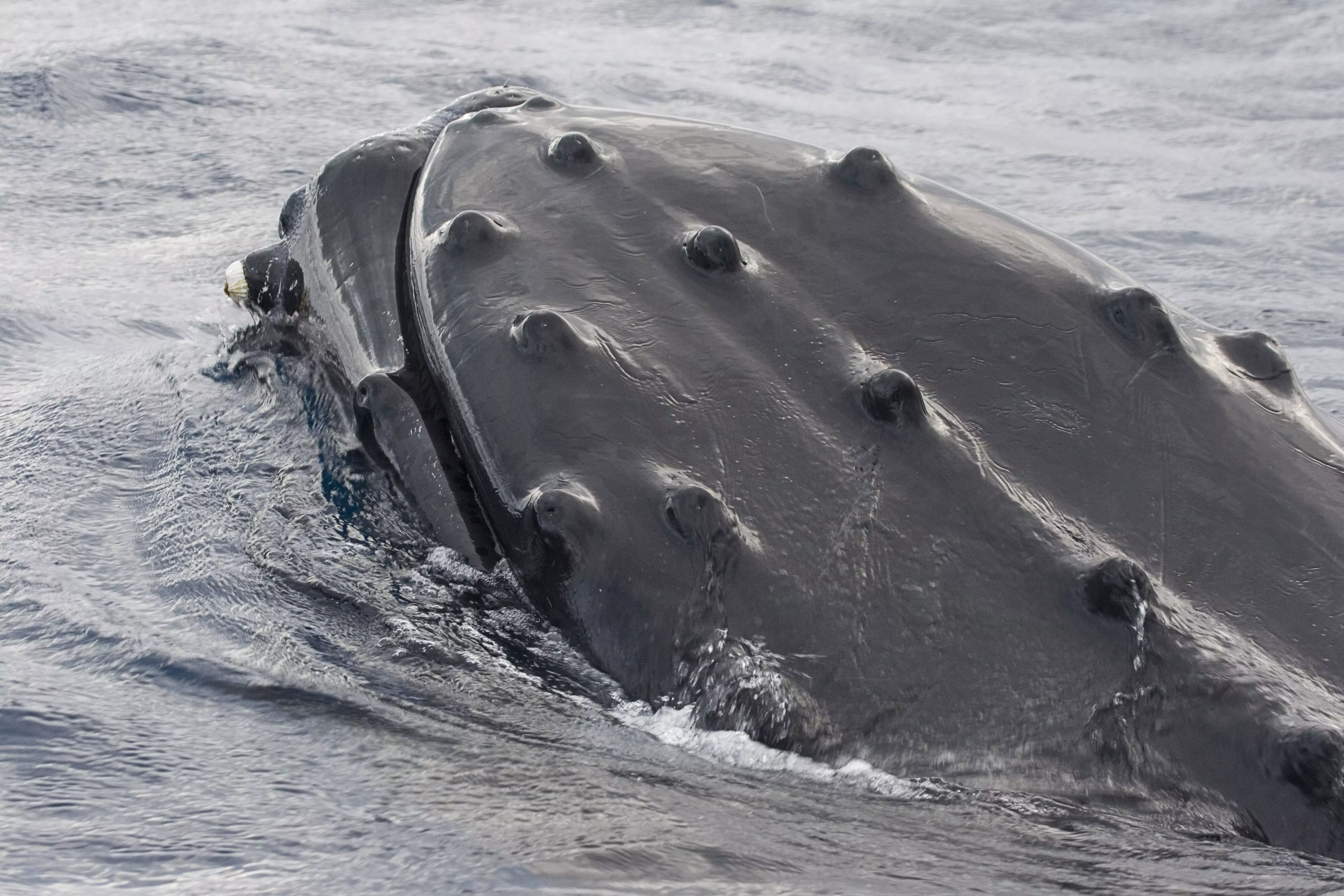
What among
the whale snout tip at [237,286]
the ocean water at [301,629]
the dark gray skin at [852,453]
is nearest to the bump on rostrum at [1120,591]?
the dark gray skin at [852,453]

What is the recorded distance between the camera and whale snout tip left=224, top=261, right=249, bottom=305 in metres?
6.52

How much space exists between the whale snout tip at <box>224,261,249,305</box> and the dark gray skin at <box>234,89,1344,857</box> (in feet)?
2.09

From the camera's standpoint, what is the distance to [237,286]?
6.56 metres

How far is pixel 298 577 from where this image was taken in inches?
215

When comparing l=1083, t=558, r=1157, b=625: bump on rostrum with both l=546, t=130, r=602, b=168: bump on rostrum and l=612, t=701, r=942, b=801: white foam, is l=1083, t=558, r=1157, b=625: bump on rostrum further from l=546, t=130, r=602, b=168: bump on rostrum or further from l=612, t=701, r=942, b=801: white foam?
l=546, t=130, r=602, b=168: bump on rostrum

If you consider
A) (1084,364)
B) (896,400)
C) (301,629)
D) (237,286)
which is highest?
(1084,364)

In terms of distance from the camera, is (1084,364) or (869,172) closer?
Result: (1084,364)

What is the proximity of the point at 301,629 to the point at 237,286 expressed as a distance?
199cm

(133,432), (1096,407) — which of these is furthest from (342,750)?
(133,432)

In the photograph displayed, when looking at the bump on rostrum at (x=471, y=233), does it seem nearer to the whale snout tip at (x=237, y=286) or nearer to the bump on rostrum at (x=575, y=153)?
the bump on rostrum at (x=575, y=153)

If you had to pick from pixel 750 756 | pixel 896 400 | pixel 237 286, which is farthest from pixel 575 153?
pixel 750 756

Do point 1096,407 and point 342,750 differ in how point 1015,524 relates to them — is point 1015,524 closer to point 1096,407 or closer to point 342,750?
point 1096,407

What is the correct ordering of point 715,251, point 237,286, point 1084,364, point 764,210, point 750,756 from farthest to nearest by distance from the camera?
point 237,286
point 764,210
point 715,251
point 1084,364
point 750,756

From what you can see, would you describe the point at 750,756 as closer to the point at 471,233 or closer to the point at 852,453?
the point at 852,453
